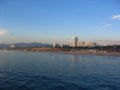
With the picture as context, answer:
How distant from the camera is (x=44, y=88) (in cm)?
1691

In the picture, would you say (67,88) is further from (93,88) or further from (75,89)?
(93,88)

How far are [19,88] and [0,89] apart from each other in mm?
1970

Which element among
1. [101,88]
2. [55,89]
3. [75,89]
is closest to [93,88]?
[101,88]

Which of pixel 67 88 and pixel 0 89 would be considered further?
pixel 67 88

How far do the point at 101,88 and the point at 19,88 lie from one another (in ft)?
31.3

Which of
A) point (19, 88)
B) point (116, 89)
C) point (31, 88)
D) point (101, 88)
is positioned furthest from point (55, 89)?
point (116, 89)

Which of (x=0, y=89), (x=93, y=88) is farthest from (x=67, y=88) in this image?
(x=0, y=89)

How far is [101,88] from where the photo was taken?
698 inches

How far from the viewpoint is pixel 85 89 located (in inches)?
666

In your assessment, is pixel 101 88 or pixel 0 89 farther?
pixel 101 88

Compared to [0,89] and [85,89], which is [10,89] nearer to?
[0,89]

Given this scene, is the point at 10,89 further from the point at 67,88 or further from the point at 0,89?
the point at 67,88

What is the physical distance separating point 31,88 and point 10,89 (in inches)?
88.1

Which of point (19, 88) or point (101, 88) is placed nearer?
point (19, 88)
